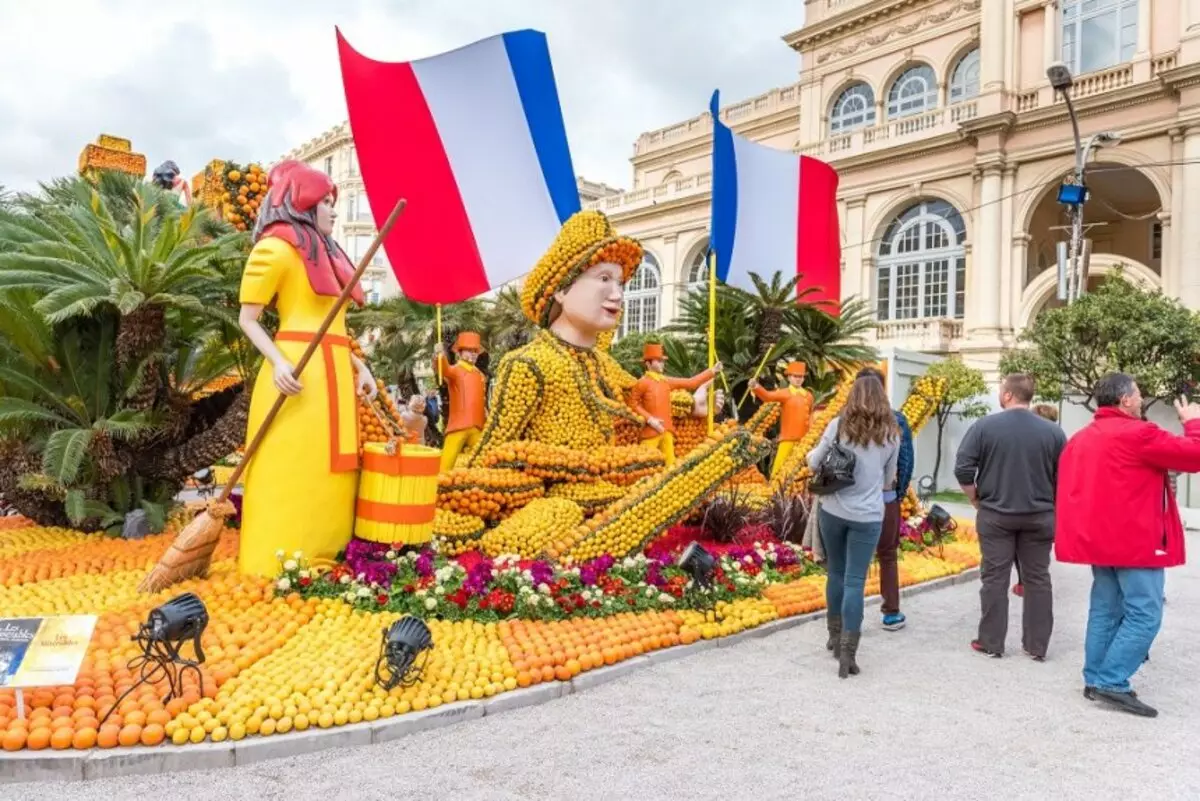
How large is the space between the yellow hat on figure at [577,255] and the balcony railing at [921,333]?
2014 cm

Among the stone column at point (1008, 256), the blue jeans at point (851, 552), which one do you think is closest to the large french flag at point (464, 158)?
the blue jeans at point (851, 552)

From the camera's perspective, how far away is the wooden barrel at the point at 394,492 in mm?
5320

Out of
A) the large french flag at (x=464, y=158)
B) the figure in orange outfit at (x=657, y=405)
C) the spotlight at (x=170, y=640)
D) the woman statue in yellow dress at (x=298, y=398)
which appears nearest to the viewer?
the spotlight at (x=170, y=640)

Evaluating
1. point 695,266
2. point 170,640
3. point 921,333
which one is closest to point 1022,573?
point 170,640

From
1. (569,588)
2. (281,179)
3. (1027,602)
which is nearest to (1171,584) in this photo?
(1027,602)

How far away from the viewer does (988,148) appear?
24.5 meters

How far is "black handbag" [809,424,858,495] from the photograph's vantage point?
15.3 feet

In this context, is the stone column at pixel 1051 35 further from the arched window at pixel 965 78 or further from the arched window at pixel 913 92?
the arched window at pixel 913 92

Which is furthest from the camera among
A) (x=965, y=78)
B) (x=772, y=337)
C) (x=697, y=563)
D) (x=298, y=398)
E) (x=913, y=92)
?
(x=913, y=92)

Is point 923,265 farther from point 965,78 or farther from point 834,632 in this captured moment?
point 834,632

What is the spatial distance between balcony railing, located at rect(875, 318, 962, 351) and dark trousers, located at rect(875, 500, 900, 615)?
20.6 metres

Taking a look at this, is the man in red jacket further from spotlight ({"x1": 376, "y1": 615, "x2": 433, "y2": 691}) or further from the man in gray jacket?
spotlight ({"x1": 376, "y1": 615, "x2": 433, "y2": 691})

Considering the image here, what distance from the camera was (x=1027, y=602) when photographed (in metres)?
5.21

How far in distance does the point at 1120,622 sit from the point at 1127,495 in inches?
27.6
